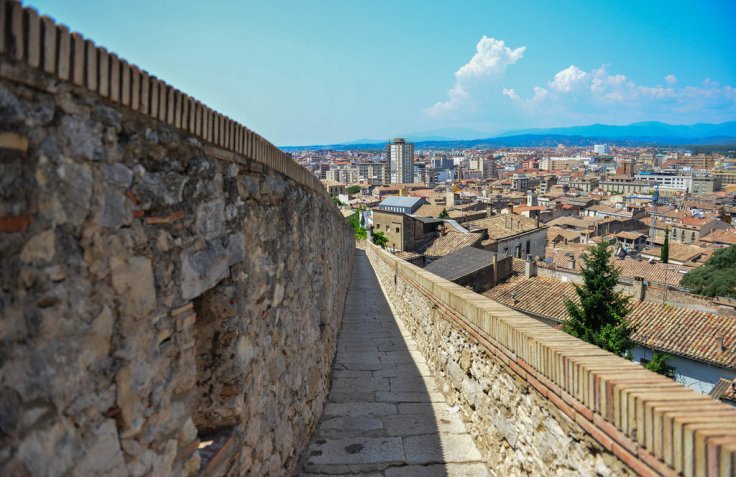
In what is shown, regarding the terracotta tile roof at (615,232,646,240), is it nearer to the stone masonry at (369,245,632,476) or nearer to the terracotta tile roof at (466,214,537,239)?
the terracotta tile roof at (466,214,537,239)

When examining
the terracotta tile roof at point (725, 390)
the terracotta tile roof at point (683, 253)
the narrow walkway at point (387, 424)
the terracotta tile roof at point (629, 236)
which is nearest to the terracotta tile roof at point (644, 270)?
the terracotta tile roof at point (683, 253)

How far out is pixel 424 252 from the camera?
3394cm

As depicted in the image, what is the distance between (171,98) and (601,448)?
8.68ft

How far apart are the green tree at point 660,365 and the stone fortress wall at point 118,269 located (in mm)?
14631

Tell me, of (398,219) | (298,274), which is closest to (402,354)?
(298,274)

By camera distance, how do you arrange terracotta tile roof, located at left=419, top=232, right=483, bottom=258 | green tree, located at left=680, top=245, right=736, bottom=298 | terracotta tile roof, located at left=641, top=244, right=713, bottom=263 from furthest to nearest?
1. terracotta tile roof, located at left=641, top=244, right=713, bottom=263
2. green tree, located at left=680, top=245, right=736, bottom=298
3. terracotta tile roof, located at left=419, top=232, right=483, bottom=258

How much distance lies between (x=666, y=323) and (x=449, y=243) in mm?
15549

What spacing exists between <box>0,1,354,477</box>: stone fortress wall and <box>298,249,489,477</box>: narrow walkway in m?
1.50

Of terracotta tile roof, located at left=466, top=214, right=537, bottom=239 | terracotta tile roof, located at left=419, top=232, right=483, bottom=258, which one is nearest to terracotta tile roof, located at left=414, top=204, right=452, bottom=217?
terracotta tile roof, located at left=466, top=214, right=537, bottom=239

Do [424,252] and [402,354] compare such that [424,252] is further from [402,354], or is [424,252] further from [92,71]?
[92,71]

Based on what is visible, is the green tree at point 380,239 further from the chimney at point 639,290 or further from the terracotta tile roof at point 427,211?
the terracotta tile roof at point 427,211

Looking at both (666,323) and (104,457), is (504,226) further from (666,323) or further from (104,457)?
(104,457)

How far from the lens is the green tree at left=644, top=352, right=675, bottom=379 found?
15.1 m

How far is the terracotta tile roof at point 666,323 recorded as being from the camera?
57.1 feet
